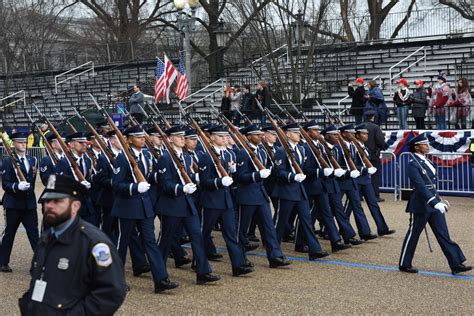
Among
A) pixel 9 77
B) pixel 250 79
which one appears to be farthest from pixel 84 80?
pixel 250 79

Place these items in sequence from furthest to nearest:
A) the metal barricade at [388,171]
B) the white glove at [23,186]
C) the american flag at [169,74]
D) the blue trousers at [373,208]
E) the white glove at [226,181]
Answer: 1. the american flag at [169,74]
2. the metal barricade at [388,171]
3. the blue trousers at [373,208]
4. the white glove at [23,186]
5. the white glove at [226,181]

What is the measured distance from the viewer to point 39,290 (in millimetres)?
4547

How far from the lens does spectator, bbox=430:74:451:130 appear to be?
18312mm

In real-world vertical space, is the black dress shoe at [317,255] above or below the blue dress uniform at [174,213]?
below

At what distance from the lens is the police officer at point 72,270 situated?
4453mm

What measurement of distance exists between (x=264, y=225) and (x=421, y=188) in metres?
1.90

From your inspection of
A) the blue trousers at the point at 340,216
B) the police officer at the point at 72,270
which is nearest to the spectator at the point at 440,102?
the blue trousers at the point at 340,216

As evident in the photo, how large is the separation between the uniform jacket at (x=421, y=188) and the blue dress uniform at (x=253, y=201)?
1664 mm

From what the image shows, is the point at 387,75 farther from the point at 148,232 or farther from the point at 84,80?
the point at 148,232

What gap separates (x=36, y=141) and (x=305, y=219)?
15.6m

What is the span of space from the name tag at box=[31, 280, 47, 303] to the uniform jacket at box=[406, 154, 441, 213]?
18.0 ft

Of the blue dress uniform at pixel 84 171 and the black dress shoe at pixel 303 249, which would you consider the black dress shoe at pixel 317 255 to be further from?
the blue dress uniform at pixel 84 171

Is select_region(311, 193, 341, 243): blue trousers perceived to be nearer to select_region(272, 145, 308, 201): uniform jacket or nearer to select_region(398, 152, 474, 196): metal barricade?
select_region(272, 145, 308, 201): uniform jacket

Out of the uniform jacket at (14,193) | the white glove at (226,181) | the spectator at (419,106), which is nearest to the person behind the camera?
the white glove at (226,181)
